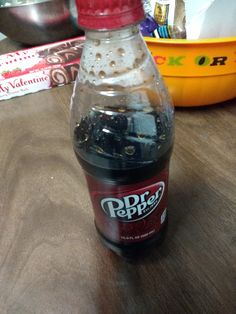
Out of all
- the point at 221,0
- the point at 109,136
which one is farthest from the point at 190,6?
the point at 109,136

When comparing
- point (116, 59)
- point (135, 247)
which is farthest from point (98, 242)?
point (116, 59)

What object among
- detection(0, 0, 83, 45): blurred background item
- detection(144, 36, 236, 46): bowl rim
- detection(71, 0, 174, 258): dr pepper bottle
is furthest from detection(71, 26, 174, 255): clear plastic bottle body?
detection(0, 0, 83, 45): blurred background item

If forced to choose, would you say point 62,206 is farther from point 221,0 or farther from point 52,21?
point 52,21

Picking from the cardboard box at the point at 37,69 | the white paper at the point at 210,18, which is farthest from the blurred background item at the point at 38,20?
the white paper at the point at 210,18

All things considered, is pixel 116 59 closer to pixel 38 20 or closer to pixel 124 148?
pixel 124 148

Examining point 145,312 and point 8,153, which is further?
point 8,153

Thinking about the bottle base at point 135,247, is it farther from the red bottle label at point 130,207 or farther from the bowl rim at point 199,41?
the bowl rim at point 199,41
